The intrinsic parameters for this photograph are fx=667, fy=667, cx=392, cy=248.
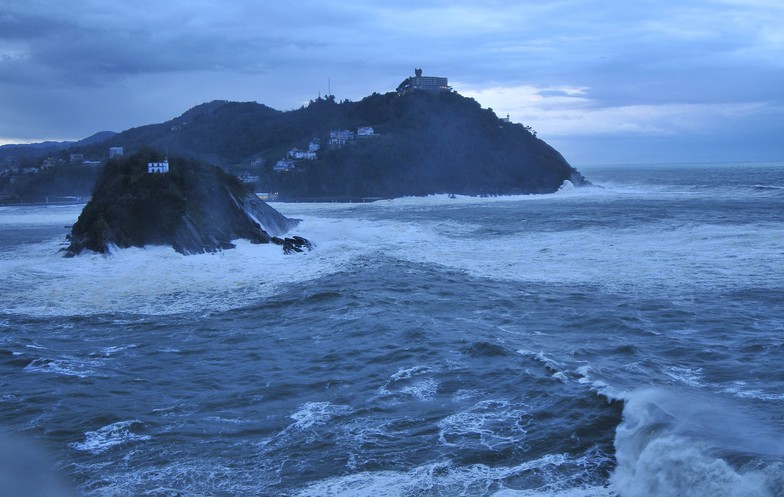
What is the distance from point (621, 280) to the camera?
23781mm

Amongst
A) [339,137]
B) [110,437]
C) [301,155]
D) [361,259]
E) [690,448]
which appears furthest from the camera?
[339,137]

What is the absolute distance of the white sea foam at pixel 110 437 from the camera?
11.0m

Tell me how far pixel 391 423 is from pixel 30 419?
664cm

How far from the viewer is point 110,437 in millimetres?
11359

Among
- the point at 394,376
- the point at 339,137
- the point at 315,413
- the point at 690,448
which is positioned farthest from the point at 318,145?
the point at 690,448

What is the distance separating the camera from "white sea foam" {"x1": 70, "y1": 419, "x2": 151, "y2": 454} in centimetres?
1096

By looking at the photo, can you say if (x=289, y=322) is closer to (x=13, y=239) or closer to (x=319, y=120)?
(x=13, y=239)

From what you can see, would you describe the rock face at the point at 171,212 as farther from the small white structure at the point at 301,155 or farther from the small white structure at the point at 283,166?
the small white structure at the point at 301,155

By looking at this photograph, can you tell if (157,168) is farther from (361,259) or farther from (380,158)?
(380,158)

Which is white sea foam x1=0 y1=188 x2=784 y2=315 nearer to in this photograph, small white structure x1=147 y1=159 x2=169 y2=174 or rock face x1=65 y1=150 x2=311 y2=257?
rock face x1=65 y1=150 x2=311 y2=257

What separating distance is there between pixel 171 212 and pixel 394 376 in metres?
20.8

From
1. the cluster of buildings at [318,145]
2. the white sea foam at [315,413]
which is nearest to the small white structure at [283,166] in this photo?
the cluster of buildings at [318,145]

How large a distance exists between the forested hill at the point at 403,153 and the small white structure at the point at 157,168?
48.8 meters

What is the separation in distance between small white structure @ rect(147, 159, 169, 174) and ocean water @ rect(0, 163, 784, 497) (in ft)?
19.3
